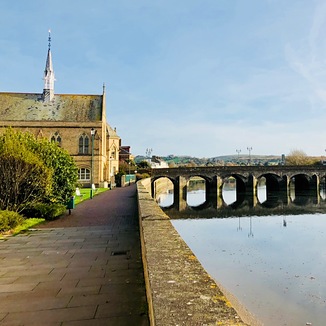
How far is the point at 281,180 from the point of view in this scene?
53594 millimetres

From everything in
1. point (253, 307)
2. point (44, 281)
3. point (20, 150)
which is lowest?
point (253, 307)

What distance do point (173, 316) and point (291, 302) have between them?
8079mm

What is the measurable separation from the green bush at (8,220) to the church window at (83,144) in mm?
28837

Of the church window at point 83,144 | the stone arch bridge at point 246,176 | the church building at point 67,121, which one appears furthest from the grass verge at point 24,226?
the stone arch bridge at point 246,176

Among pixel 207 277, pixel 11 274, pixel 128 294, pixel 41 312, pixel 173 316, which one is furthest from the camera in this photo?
pixel 11 274

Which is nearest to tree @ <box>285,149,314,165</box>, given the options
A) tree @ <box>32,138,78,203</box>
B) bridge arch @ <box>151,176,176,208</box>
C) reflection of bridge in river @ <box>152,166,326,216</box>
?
reflection of bridge in river @ <box>152,166,326,216</box>

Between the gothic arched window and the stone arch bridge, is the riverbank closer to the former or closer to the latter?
→ the gothic arched window

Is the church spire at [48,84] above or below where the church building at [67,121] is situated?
above

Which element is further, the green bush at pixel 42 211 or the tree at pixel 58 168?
the tree at pixel 58 168

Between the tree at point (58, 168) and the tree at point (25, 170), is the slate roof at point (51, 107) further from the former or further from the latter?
the tree at point (25, 170)

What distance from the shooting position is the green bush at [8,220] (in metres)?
10.0

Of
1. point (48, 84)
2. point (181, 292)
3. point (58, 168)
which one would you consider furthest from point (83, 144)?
point (181, 292)

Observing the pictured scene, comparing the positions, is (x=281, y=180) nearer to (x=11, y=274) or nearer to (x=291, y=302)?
(x=291, y=302)

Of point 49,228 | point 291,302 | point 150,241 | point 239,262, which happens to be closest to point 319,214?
point 239,262
